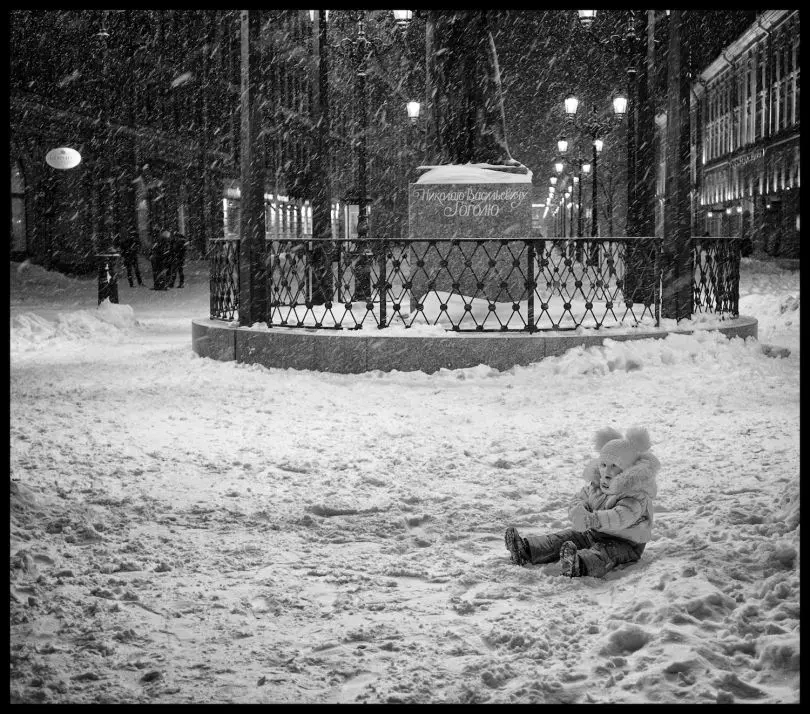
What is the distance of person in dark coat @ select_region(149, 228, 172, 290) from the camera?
24.4m

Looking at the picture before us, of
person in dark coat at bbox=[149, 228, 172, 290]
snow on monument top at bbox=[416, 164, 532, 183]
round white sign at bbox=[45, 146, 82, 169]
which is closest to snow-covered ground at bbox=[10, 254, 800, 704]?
snow on monument top at bbox=[416, 164, 532, 183]

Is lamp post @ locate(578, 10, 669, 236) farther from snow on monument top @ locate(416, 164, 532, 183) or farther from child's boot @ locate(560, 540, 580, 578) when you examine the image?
child's boot @ locate(560, 540, 580, 578)

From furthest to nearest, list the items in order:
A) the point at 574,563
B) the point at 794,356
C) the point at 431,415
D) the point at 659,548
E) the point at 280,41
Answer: the point at 280,41 → the point at 794,356 → the point at 431,415 → the point at 659,548 → the point at 574,563

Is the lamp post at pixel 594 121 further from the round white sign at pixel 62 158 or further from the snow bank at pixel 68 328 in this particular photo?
the round white sign at pixel 62 158

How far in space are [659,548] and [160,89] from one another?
3139 centimetres

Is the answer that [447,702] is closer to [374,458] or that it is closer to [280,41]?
[374,458]

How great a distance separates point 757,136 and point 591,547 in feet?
168

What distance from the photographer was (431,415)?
815 cm

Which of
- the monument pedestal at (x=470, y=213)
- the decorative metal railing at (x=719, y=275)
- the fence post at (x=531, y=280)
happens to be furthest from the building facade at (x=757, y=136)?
the fence post at (x=531, y=280)

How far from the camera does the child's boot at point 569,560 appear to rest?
4.35 metres

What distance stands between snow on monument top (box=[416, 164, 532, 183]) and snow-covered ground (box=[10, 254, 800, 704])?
344cm

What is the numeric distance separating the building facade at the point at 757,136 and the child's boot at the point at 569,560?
34138mm

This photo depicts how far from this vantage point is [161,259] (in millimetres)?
24453

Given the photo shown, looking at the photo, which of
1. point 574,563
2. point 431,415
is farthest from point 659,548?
point 431,415
